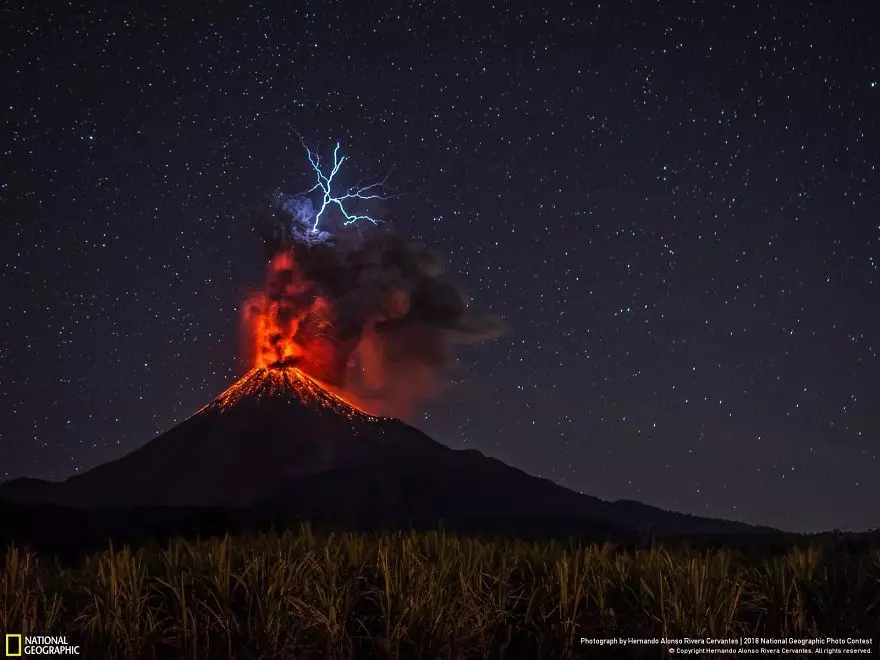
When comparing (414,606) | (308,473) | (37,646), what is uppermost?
(308,473)

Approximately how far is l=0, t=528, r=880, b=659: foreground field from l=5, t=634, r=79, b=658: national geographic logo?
0.29 ft

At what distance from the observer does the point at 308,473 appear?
499ft

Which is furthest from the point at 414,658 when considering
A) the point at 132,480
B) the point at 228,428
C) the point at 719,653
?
the point at 228,428

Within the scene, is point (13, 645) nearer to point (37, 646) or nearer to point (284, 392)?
point (37, 646)

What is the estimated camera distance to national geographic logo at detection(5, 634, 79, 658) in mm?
5989

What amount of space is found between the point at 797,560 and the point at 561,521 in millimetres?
93851

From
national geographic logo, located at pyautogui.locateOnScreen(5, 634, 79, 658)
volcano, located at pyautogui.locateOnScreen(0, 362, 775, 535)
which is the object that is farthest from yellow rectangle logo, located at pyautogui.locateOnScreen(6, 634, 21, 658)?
volcano, located at pyautogui.locateOnScreen(0, 362, 775, 535)

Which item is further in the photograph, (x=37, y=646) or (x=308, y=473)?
(x=308, y=473)

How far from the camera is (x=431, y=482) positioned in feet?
497

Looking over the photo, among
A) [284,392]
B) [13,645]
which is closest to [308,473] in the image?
[284,392]

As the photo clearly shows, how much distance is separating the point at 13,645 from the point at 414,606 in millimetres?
2722

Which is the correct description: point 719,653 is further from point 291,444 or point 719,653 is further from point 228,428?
point 228,428

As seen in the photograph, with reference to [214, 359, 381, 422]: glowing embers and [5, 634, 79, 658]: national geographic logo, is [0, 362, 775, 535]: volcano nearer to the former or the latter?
[214, 359, 381, 422]: glowing embers

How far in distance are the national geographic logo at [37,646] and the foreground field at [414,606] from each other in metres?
0.09
